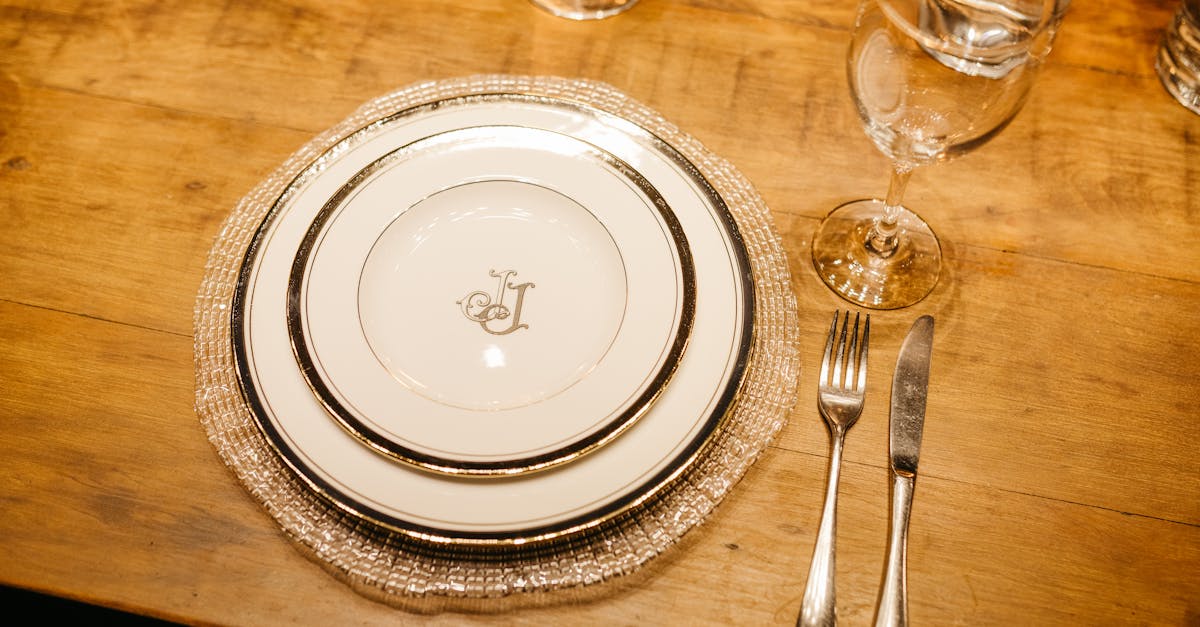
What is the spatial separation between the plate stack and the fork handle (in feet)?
0.20

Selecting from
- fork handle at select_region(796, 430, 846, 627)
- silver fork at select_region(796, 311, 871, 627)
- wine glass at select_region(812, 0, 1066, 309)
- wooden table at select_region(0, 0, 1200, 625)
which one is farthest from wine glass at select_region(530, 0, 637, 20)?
fork handle at select_region(796, 430, 846, 627)

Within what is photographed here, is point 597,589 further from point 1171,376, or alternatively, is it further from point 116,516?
point 1171,376

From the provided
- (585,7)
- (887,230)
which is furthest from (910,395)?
(585,7)

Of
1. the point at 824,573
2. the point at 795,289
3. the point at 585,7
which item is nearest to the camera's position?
the point at 824,573

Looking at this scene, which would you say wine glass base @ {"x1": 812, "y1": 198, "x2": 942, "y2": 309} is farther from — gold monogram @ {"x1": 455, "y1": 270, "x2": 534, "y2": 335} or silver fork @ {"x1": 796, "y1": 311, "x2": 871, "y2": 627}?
gold monogram @ {"x1": 455, "y1": 270, "x2": 534, "y2": 335}

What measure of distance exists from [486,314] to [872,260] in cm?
34

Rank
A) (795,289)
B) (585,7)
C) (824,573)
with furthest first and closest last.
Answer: (585,7), (795,289), (824,573)

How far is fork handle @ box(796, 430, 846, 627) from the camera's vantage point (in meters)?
0.55

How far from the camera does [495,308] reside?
64 centimetres

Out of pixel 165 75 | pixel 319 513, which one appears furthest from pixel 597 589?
pixel 165 75

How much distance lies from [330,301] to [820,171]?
453mm

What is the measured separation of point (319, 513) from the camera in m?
0.57

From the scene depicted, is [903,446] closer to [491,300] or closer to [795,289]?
[795,289]

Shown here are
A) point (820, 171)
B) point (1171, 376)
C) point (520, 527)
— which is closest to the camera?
point (520, 527)
